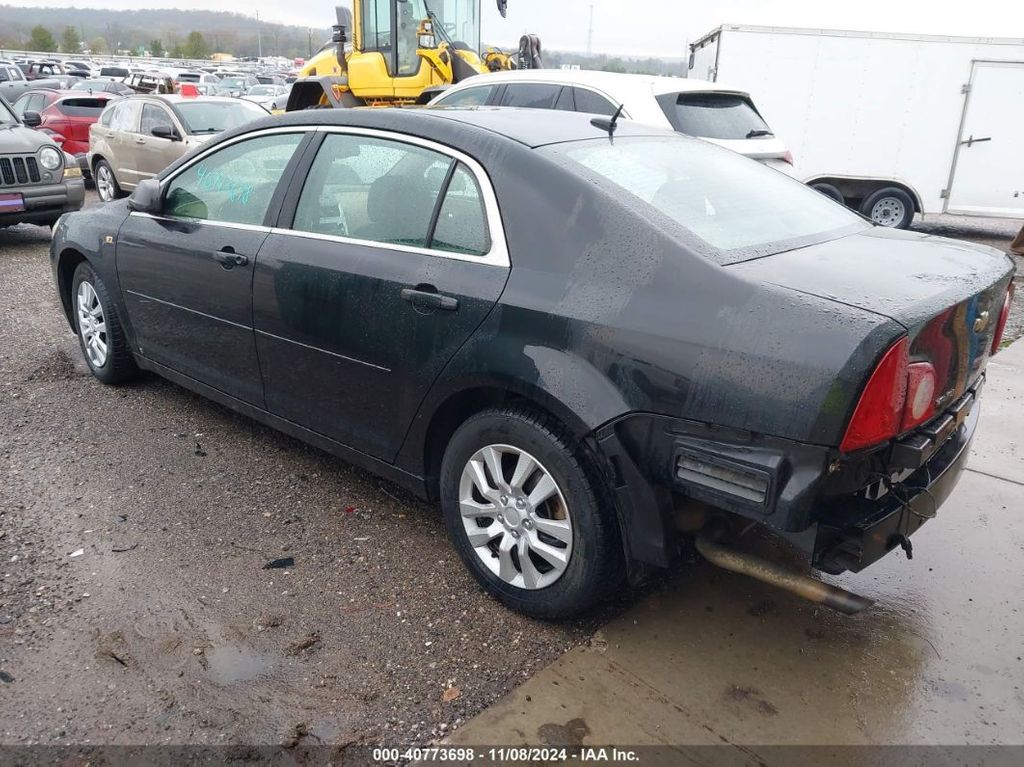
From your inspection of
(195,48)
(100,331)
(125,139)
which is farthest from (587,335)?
(195,48)

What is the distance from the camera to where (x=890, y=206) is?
37.6 ft

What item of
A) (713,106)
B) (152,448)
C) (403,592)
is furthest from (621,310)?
(713,106)

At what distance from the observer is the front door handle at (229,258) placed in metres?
3.58

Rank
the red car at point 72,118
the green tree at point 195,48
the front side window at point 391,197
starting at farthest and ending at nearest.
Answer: the green tree at point 195,48
the red car at point 72,118
the front side window at point 391,197

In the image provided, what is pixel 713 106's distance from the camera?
24.8 ft

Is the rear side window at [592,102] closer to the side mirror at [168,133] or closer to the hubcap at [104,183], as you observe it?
the side mirror at [168,133]

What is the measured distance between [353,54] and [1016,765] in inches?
470

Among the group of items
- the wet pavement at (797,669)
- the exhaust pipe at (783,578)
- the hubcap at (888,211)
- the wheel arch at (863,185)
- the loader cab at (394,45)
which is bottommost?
the wet pavement at (797,669)

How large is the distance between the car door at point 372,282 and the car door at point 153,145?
8318mm

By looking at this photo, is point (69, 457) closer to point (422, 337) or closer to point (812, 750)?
point (422, 337)

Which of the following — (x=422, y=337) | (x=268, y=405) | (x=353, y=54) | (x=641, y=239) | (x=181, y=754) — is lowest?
(x=181, y=754)

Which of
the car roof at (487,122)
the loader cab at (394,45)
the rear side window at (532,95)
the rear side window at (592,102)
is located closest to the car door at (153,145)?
the loader cab at (394,45)

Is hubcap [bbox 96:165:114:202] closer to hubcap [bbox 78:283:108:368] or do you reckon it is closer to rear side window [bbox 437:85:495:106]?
rear side window [bbox 437:85:495:106]

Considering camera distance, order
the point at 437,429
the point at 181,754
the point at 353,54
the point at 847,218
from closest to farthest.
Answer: the point at 181,754, the point at 437,429, the point at 847,218, the point at 353,54
